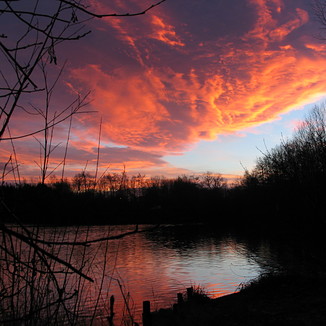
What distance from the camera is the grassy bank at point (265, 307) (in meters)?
8.85

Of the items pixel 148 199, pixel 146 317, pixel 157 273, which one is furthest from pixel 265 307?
pixel 157 273

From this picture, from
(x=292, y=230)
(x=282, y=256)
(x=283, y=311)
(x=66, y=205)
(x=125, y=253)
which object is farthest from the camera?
(x=125, y=253)

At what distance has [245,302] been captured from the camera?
Answer: 1160cm

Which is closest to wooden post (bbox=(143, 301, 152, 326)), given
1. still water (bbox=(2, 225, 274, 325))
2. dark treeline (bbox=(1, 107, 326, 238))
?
dark treeline (bbox=(1, 107, 326, 238))

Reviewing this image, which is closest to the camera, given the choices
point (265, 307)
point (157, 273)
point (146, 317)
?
point (146, 317)

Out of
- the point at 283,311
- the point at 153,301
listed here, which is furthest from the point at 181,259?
the point at 283,311

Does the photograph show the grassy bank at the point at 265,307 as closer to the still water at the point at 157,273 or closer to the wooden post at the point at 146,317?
the still water at the point at 157,273

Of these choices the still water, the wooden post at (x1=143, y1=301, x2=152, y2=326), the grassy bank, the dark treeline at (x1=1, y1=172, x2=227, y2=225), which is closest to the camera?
the dark treeline at (x1=1, y1=172, x2=227, y2=225)

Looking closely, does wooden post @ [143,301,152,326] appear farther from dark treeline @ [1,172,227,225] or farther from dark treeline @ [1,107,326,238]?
dark treeline @ [1,172,227,225]

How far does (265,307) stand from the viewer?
10.5 m

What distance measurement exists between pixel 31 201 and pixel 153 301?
571 inches

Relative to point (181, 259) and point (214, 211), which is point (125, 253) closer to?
point (181, 259)

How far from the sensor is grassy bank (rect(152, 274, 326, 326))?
29.0 feet

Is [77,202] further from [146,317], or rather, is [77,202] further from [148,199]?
[146,317]
